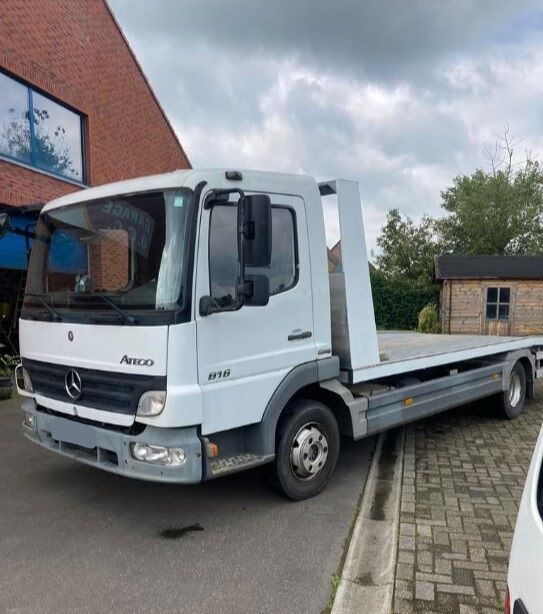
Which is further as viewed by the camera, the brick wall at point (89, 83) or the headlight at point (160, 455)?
the brick wall at point (89, 83)

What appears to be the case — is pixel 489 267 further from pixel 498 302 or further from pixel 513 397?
pixel 513 397

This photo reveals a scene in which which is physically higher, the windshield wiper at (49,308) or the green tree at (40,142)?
the green tree at (40,142)

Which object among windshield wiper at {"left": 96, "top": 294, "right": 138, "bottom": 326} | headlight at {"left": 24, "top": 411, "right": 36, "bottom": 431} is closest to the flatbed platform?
windshield wiper at {"left": 96, "top": 294, "right": 138, "bottom": 326}

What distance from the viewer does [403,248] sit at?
98.4 ft

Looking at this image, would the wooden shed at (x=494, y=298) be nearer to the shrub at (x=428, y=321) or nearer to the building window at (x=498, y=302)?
the building window at (x=498, y=302)

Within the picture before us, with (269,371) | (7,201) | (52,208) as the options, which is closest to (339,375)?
(269,371)

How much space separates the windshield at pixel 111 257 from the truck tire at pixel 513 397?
534 cm

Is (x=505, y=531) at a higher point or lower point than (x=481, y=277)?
lower

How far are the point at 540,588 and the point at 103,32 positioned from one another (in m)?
12.7

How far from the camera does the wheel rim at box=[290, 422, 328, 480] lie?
4121mm

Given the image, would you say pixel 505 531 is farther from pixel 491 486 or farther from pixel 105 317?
pixel 105 317

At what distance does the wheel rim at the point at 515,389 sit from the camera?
712 centimetres

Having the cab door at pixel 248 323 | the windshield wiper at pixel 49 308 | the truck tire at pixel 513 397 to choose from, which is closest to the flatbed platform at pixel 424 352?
the truck tire at pixel 513 397

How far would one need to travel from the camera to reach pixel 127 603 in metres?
2.89
